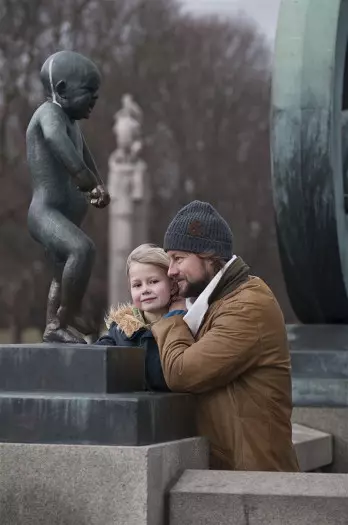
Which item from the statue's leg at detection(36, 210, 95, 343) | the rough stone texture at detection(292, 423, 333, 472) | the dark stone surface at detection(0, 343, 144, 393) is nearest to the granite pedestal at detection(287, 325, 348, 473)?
the rough stone texture at detection(292, 423, 333, 472)

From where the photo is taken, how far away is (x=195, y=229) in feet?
17.6

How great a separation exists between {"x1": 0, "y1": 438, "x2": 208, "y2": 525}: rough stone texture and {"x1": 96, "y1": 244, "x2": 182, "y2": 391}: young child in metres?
0.66

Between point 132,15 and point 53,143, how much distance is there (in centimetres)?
3051

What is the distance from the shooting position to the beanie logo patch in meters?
5.36

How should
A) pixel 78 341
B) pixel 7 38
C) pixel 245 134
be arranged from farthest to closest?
pixel 245 134 → pixel 7 38 → pixel 78 341

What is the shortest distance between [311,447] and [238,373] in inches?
91.0

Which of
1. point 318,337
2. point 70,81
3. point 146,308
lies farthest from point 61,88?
point 318,337

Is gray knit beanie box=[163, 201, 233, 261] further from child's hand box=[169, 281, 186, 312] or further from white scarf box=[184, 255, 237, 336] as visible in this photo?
child's hand box=[169, 281, 186, 312]

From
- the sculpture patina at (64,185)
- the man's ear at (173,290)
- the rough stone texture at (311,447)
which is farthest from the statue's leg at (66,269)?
the rough stone texture at (311,447)

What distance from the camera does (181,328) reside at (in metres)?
5.31

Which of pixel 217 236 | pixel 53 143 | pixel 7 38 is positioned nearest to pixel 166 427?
pixel 217 236

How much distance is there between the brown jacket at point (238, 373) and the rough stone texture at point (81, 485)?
1.42ft

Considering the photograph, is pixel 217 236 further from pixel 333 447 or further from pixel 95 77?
pixel 333 447

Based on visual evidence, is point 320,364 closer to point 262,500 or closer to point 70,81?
point 70,81
